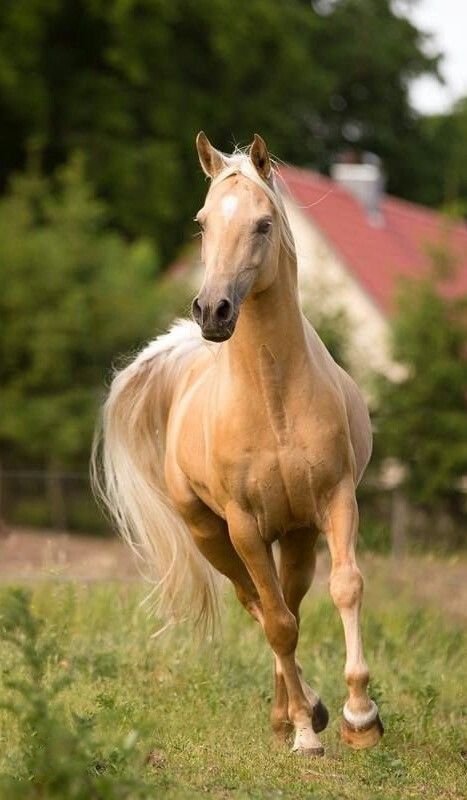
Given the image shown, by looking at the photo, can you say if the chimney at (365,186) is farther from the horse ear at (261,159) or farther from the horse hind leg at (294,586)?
the horse ear at (261,159)

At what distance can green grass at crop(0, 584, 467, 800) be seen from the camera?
5584mm

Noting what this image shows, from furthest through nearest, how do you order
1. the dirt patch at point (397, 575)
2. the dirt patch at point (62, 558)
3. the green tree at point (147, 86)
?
the green tree at point (147, 86), the dirt patch at point (397, 575), the dirt patch at point (62, 558)

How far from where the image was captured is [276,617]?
25.2 feet

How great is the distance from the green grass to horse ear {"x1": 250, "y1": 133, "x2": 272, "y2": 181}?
2033mm

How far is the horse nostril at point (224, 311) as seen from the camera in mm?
6652

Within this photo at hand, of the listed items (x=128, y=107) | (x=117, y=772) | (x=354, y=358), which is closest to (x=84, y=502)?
(x=354, y=358)

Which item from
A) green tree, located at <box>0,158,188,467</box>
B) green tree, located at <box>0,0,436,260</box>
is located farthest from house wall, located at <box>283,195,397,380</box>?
green tree, located at <box>0,0,436,260</box>

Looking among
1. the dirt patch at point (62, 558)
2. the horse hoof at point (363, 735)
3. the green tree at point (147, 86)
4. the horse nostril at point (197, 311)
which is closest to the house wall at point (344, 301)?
the green tree at point (147, 86)

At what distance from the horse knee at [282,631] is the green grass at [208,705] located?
438 mm

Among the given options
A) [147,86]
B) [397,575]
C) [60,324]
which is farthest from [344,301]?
[397,575]

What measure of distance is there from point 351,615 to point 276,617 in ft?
2.01

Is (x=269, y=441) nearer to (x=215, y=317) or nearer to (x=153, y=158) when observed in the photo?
(x=215, y=317)

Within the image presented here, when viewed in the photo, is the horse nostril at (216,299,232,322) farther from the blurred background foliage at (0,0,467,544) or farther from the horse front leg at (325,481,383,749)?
the blurred background foliage at (0,0,467,544)

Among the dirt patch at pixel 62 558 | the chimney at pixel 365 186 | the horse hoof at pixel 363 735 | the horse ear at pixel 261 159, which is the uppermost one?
the horse ear at pixel 261 159
